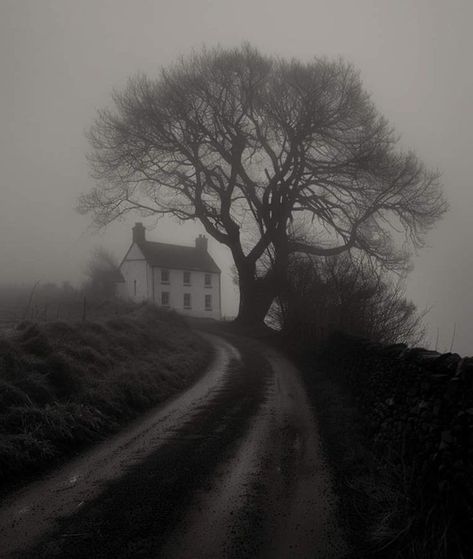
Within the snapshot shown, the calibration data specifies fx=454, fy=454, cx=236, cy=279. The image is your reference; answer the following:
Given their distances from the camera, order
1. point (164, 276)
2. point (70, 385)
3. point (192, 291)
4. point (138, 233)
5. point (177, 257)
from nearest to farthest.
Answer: point (70, 385) → point (164, 276) → point (192, 291) → point (138, 233) → point (177, 257)

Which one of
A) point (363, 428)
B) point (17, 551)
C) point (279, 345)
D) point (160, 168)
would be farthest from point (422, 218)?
point (17, 551)

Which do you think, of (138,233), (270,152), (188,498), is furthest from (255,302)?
(188,498)

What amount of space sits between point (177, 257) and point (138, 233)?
5422mm

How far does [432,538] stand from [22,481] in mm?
5732

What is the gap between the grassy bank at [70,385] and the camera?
774 centimetres

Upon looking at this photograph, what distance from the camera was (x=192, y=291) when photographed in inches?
2130

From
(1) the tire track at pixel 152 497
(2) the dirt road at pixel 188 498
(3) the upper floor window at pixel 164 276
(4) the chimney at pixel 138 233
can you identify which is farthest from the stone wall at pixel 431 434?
(4) the chimney at pixel 138 233

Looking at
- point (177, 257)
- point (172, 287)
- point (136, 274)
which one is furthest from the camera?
point (177, 257)

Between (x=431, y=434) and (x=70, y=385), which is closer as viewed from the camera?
(x=431, y=434)

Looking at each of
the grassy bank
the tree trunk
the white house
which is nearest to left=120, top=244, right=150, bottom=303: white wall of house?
the white house

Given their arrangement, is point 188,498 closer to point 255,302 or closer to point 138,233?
point 255,302

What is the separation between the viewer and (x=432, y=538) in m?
4.87

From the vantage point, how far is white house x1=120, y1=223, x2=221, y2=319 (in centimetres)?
5116

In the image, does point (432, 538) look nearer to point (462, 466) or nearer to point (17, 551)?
point (462, 466)
